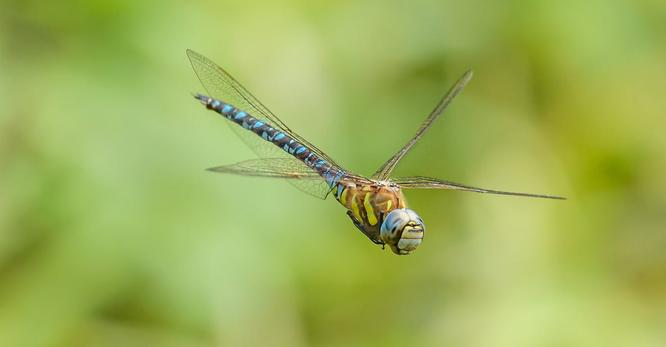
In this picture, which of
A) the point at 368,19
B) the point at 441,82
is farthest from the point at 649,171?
the point at 368,19

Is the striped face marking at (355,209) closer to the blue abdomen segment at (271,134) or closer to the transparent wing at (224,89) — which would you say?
the blue abdomen segment at (271,134)

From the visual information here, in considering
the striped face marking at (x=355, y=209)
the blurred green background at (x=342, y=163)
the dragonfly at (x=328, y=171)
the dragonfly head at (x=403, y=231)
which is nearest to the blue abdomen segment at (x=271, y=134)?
the dragonfly at (x=328, y=171)

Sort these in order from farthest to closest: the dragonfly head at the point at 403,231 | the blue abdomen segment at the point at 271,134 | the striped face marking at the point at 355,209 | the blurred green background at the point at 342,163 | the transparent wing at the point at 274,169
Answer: the blurred green background at the point at 342,163
the blue abdomen segment at the point at 271,134
the transparent wing at the point at 274,169
the striped face marking at the point at 355,209
the dragonfly head at the point at 403,231

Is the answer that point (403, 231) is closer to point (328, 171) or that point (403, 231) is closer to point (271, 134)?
point (328, 171)

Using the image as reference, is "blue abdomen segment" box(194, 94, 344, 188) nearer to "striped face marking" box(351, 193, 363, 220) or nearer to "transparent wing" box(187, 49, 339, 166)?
"transparent wing" box(187, 49, 339, 166)

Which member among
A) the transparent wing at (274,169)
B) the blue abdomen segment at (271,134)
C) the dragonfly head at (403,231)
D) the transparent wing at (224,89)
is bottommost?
the dragonfly head at (403,231)

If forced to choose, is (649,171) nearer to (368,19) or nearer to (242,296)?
(368,19)

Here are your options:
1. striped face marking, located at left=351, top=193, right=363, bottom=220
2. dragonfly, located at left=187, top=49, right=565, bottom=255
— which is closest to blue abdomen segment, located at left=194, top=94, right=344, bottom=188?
dragonfly, located at left=187, top=49, right=565, bottom=255
